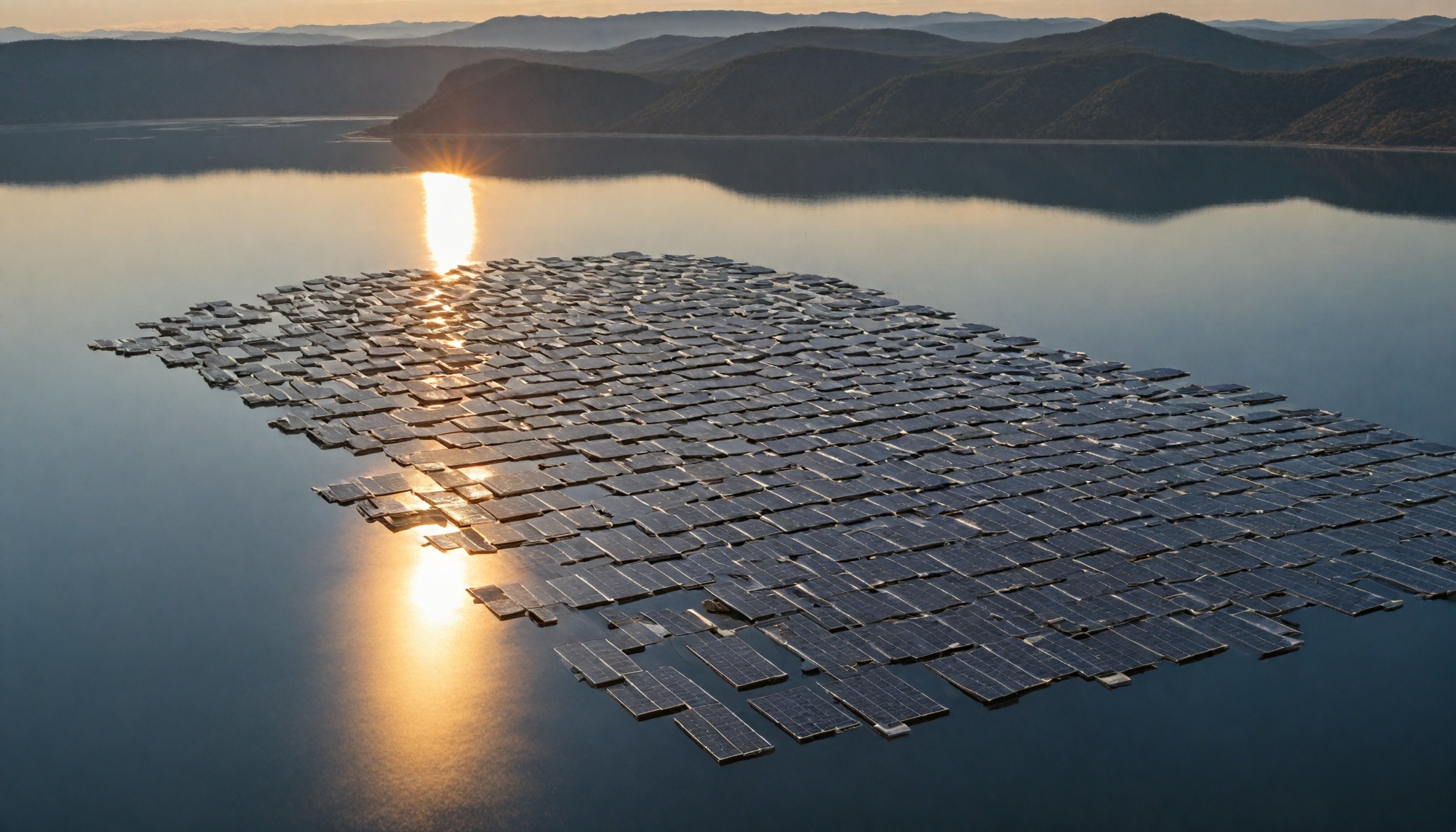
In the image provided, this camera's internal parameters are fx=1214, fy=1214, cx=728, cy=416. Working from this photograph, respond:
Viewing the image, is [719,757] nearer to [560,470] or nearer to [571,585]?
[571,585]

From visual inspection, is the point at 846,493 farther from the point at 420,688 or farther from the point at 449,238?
the point at 449,238

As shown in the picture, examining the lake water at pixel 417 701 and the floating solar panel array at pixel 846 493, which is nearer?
the lake water at pixel 417 701

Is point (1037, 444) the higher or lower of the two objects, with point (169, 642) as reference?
higher

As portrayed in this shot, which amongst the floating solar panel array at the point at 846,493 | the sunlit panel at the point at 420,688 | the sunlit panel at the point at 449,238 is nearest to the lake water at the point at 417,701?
the sunlit panel at the point at 420,688

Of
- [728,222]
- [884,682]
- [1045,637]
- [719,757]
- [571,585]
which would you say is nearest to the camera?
[719,757]

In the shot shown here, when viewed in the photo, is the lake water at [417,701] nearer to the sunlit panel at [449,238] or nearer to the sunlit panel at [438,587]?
A: the sunlit panel at [438,587]

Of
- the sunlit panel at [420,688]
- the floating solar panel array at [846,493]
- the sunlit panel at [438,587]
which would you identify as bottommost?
the sunlit panel at [420,688]

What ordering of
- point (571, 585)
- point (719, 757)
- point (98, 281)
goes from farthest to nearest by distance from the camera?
1. point (98, 281)
2. point (571, 585)
3. point (719, 757)

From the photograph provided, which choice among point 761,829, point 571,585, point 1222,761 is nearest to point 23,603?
point 571,585

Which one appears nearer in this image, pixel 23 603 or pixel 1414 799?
pixel 1414 799
